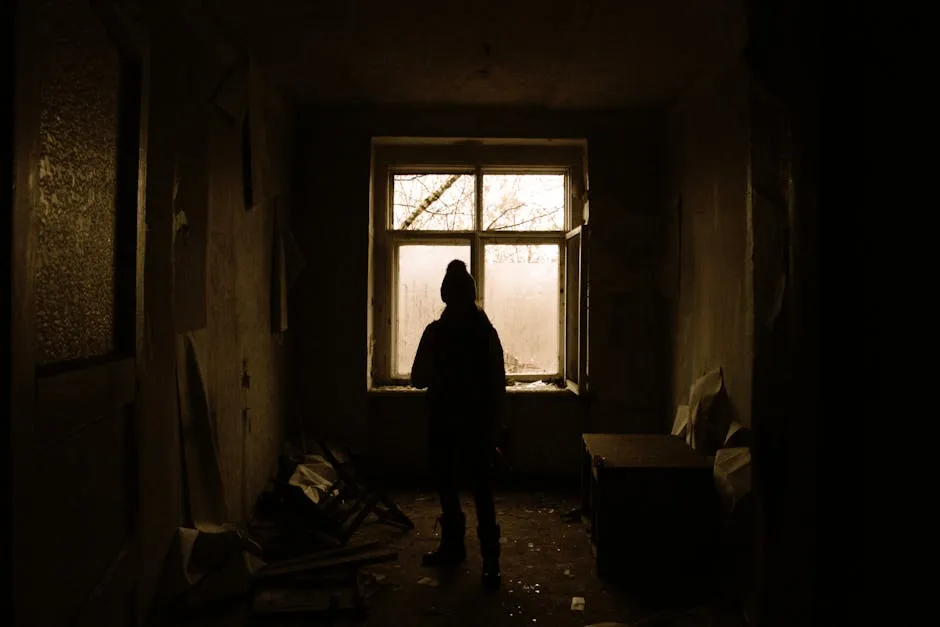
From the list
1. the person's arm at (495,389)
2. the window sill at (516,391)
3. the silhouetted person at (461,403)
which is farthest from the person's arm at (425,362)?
the window sill at (516,391)

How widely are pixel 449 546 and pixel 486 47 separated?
2696mm

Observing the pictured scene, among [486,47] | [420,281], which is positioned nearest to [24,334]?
Result: [486,47]

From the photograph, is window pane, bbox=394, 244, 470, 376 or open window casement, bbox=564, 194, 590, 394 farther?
window pane, bbox=394, 244, 470, 376

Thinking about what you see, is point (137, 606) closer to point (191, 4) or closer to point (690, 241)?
point (191, 4)

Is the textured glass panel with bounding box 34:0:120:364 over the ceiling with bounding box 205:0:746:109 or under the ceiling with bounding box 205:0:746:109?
under

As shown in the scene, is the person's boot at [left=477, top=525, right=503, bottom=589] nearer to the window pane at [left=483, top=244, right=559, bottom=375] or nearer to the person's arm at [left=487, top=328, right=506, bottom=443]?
the person's arm at [left=487, top=328, right=506, bottom=443]

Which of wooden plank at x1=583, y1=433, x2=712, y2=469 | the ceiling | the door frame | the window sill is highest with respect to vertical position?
the ceiling

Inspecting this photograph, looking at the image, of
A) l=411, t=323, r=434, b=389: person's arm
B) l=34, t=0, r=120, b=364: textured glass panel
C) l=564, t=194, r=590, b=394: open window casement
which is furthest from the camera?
l=564, t=194, r=590, b=394: open window casement

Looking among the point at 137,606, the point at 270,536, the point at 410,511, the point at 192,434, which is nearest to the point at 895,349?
the point at 137,606

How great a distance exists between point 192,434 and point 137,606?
1.46 m

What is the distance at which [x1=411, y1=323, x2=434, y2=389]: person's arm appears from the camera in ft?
10.5

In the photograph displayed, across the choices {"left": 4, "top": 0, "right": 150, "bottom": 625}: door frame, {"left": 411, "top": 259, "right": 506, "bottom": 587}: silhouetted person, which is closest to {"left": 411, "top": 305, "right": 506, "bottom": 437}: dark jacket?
{"left": 411, "top": 259, "right": 506, "bottom": 587}: silhouetted person

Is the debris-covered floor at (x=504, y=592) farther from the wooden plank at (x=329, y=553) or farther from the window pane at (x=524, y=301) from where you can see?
the window pane at (x=524, y=301)

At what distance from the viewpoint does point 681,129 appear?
169 inches
